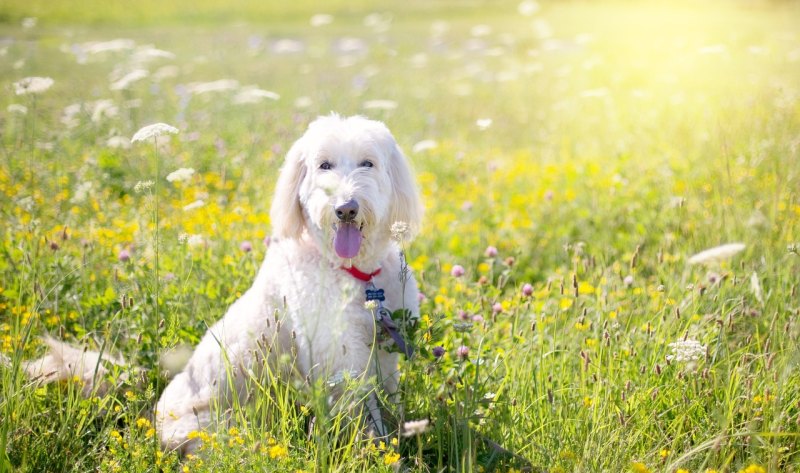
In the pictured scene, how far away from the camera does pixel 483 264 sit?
12.2 feet

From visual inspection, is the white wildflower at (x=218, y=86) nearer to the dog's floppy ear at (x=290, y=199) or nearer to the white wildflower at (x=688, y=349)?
the dog's floppy ear at (x=290, y=199)

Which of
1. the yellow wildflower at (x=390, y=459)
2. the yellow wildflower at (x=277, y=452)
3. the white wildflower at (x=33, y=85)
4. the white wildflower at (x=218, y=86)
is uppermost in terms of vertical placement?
the white wildflower at (x=33, y=85)

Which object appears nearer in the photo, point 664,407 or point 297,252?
point 664,407

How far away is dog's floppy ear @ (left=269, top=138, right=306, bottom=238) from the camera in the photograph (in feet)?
9.90

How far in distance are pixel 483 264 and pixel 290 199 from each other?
4.13ft

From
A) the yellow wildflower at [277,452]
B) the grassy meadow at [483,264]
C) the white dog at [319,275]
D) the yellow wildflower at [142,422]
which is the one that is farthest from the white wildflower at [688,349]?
the yellow wildflower at [142,422]

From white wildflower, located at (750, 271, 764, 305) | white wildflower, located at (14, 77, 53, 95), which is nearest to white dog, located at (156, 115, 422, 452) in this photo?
white wildflower, located at (14, 77, 53, 95)

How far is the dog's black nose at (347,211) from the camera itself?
105 inches

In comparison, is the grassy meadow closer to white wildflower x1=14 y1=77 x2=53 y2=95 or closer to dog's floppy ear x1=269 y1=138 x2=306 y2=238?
white wildflower x1=14 y1=77 x2=53 y2=95

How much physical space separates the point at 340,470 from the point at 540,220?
3.53 metres

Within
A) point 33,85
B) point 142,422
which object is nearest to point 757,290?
point 142,422

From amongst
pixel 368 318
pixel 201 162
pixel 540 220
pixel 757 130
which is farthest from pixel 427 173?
pixel 368 318

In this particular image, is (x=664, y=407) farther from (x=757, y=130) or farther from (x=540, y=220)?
(x=757, y=130)

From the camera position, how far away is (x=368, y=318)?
2.81 meters
